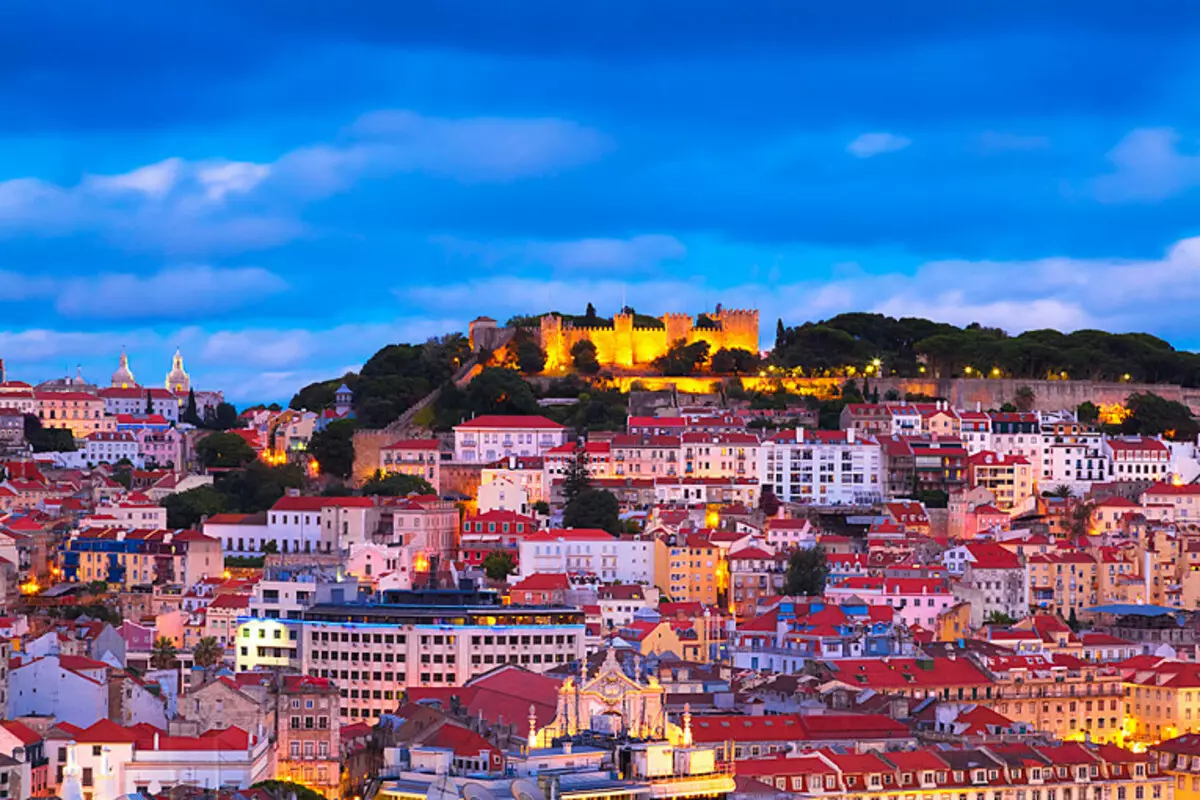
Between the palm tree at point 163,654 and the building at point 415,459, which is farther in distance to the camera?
the building at point 415,459

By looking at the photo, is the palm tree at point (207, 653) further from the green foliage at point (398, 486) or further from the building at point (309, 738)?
the green foliage at point (398, 486)

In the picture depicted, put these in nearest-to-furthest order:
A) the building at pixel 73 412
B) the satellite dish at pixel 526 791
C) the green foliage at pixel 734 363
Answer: the satellite dish at pixel 526 791 < the green foliage at pixel 734 363 < the building at pixel 73 412

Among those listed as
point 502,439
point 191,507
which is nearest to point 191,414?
point 502,439

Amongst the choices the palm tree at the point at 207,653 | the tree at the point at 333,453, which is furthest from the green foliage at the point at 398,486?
the palm tree at the point at 207,653

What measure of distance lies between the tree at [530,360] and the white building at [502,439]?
1076cm

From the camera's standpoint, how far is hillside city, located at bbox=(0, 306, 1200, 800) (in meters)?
41.0

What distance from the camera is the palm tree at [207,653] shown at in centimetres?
5491

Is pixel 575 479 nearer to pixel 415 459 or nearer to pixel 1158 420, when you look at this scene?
pixel 415 459

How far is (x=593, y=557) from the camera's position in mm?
67000

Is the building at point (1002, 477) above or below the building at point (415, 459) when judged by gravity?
below

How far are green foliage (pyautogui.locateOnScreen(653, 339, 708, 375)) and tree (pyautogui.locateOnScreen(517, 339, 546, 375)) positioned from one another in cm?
457

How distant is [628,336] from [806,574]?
1215 inches

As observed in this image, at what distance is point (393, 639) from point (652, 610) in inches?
341

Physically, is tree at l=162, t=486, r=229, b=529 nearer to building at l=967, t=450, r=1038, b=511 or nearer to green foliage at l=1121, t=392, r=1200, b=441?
building at l=967, t=450, r=1038, b=511
